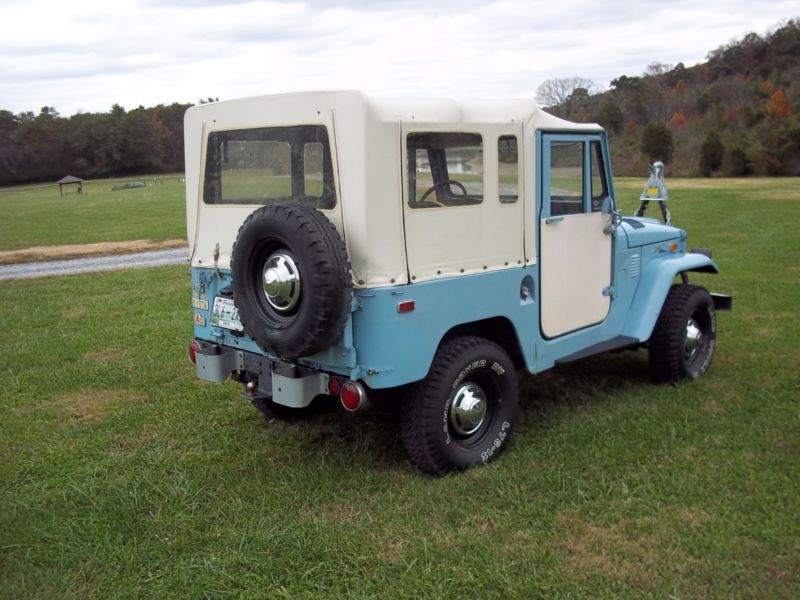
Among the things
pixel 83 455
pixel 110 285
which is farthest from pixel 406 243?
pixel 110 285

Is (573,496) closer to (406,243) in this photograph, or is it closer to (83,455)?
(406,243)

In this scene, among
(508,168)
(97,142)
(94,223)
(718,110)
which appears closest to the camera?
(508,168)

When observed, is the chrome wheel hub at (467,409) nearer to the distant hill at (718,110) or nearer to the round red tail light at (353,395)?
the round red tail light at (353,395)

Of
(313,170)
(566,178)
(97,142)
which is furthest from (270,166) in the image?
(97,142)

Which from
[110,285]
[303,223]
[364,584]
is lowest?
[364,584]

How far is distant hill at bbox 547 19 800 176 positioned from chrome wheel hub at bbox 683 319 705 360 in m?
30.7

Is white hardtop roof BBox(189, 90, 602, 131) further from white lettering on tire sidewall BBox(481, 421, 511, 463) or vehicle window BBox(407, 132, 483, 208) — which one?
white lettering on tire sidewall BBox(481, 421, 511, 463)

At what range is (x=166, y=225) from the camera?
25125 millimetres

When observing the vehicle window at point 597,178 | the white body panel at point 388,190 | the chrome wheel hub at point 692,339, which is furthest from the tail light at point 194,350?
the chrome wheel hub at point 692,339

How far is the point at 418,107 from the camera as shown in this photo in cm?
443

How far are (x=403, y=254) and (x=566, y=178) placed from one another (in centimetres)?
168

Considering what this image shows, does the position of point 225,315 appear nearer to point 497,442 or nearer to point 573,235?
point 497,442

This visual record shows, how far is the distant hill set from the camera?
159 ft

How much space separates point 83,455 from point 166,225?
68.3ft
